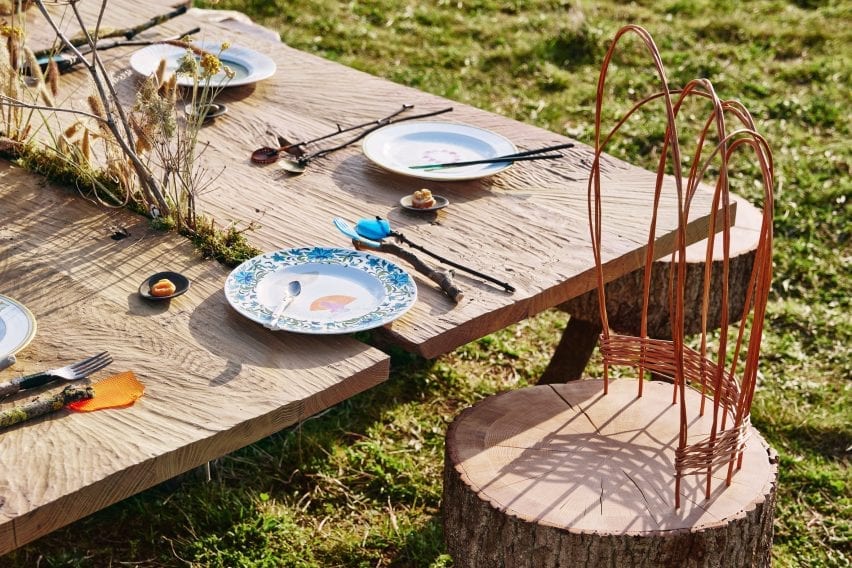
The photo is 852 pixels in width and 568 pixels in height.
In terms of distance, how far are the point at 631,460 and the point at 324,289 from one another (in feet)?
2.40

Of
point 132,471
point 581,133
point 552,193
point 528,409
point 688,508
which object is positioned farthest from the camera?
point 581,133

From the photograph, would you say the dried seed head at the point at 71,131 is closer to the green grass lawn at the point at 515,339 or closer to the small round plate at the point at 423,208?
the small round plate at the point at 423,208

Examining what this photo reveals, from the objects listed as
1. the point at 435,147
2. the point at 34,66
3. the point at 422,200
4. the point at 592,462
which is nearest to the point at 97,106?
the point at 34,66

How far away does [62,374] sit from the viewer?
1805 mm

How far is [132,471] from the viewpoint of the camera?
1613mm

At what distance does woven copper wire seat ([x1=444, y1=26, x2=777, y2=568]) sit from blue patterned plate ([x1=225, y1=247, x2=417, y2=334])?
14.4 inches

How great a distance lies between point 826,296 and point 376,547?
229 cm

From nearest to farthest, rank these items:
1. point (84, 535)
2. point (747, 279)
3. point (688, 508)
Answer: point (688, 508)
point (84, 535)
point (747, 279)

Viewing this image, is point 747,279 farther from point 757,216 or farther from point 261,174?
point 261,174

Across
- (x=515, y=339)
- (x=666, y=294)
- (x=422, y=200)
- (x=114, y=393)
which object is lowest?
(x=515, y=339)

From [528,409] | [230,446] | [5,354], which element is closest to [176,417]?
[230,446]

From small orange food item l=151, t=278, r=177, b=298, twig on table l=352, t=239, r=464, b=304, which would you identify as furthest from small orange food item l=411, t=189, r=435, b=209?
small orange food item l=151, t=278, r=177, b=298

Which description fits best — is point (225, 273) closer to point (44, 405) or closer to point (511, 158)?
point (44, 405)

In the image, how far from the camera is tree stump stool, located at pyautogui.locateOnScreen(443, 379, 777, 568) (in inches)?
78.4
